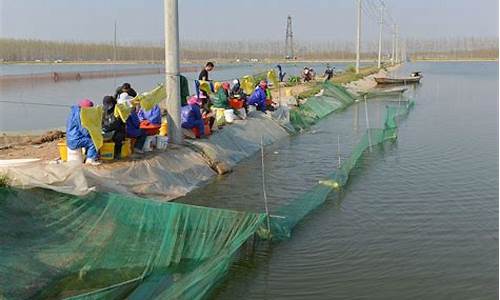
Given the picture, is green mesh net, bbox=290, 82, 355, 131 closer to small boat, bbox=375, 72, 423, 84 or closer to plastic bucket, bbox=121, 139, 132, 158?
plastic bucket, bbox=121, 139, 132, 158

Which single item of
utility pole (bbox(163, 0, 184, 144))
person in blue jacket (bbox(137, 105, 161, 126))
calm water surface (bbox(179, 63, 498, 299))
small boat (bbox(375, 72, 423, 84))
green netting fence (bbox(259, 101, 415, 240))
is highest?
utility pole (bbox(163, 0, 184, 144))

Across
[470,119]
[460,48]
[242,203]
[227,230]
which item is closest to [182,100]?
[242,203]

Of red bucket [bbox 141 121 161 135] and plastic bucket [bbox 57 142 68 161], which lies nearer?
plastic bucket [bbox 57 142 68 161]

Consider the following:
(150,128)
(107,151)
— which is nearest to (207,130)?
(150,128)

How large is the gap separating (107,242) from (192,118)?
6325 mm

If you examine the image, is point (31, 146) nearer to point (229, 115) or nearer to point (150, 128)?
point (150, 128)

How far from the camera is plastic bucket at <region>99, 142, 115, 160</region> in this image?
9.68m

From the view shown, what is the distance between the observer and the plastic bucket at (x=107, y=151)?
381 inches

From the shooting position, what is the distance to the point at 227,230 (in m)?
6.80

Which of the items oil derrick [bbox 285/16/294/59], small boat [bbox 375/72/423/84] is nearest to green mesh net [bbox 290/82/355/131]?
small boat [bbox 375/72/423/84]

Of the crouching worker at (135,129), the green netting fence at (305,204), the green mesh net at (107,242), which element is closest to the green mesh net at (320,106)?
the green netting fence at (305,204)

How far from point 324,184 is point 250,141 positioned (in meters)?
5.02

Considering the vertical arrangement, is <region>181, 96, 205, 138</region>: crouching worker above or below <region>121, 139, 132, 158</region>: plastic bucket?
above

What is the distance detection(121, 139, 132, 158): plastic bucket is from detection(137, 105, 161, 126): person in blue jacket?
1.33m
